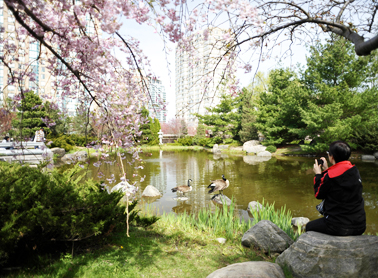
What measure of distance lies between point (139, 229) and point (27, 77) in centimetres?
257

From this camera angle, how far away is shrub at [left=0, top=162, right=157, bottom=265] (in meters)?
2.25

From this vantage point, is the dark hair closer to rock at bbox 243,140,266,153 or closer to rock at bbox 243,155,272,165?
rock at bbox 243,155,272,165

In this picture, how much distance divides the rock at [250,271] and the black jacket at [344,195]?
0.71 metres

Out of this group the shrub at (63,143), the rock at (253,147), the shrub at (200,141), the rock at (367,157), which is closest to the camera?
the rock at (367,157)

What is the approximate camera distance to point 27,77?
79.7 inches

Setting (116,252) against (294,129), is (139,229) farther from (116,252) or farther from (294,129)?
(294,129)

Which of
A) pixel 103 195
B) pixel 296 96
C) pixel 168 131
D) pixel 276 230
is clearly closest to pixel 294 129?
pixel 296 96

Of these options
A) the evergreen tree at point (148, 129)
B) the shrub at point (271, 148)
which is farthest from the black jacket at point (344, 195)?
the shrub at point (271, 148)

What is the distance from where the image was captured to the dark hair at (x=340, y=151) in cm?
228

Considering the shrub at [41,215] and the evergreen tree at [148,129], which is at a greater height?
the evergreen tree at [148,129]

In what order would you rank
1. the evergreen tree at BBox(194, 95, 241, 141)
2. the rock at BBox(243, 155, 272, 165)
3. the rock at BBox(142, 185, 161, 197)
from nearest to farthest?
the rock at BBox(142, 185, 161, 197) < the rock at BBox(243, 155, 272, 165) < the evergreen tree at BBox(194, 95, 241, 141)

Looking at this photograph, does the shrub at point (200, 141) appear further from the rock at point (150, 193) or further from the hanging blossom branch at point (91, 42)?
the hanging blossom branch at point (91, 42)

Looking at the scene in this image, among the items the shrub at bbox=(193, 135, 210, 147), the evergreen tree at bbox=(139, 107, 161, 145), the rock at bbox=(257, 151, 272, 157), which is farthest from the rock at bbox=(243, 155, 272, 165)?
the shrub at bbox=(193, 135, 210, 147)

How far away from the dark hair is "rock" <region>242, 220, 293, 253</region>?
56.3 inches
